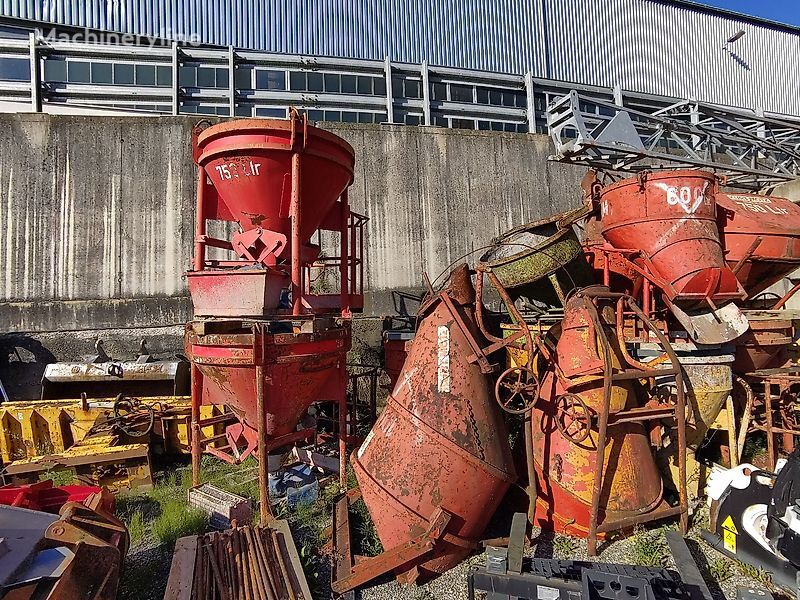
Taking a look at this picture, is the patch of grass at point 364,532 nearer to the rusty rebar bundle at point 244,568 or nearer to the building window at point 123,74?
the rusty rebar bundle at point 244,568

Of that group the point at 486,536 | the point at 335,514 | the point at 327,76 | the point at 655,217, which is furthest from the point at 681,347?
the point at 327,76

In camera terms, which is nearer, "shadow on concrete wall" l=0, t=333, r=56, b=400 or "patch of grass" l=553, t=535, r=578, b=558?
"patch of grass" l=553, t=535, r=578, b=558

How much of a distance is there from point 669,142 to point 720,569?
38.5 ft

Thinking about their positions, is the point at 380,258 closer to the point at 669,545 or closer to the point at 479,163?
the point at 479,163

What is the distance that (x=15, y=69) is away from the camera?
27.2 ft

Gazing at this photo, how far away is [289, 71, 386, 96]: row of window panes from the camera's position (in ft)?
30.0

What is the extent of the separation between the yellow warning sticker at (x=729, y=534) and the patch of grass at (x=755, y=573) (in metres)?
0.10

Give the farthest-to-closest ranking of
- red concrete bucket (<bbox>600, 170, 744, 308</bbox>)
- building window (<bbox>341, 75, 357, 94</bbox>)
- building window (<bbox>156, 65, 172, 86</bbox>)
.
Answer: building window (<bbox>341, 75, 357, 94</bbox>) < building window (<bbox>156, 65, 172, 86</bbox>) < red concrete bucket (<bbox>600, 170, 744, 308</bbox>)

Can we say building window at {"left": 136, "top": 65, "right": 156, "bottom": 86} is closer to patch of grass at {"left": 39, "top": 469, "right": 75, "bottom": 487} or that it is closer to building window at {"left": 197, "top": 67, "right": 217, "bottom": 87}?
building window at {"left": 197, "top": 67, "right": 217, "bottom": 87}

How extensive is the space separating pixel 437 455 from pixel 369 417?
3380 millimetres

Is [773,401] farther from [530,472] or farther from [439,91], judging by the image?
[439,91]

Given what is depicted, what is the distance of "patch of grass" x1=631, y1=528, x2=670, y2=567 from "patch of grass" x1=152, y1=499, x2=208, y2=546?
339cm

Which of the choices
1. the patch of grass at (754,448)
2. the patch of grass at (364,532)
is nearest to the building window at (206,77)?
the patch of grass at (364,532)

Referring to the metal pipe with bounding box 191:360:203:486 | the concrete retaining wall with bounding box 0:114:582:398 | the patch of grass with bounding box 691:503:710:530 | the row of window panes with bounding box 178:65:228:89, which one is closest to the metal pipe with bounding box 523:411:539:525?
the patch of grass with bounding box 691:503:710:530
